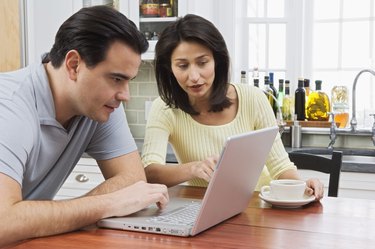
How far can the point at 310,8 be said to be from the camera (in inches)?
139

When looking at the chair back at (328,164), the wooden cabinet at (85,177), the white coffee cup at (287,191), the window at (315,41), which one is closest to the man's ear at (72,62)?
the white coffee cup at (287,191)

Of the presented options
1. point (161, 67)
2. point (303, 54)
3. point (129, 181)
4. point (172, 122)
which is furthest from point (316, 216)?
point (303, 54)

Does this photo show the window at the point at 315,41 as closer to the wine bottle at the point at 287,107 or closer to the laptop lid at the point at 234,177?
the wine bottle at the point at 287,107

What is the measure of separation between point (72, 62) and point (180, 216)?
1.79ft

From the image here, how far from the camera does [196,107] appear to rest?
2117 mm

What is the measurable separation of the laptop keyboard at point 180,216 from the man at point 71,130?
0.18 ft

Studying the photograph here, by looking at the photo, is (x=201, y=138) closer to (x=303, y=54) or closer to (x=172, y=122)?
(x=172, y=122)

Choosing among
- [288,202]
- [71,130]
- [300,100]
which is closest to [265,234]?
[288,202]

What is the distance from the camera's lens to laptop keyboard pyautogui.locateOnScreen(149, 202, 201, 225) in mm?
1327

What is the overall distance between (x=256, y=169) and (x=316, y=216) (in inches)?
8.2

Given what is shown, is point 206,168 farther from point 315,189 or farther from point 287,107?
point 287,107

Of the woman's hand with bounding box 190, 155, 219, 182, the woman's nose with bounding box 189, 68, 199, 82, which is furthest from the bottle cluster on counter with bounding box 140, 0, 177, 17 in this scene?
the woman's hand with bounding box 190, 155, 219, 182

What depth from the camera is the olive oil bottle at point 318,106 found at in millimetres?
3229

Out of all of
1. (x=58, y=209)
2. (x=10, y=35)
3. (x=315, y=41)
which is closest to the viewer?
(x=58, y=209)
